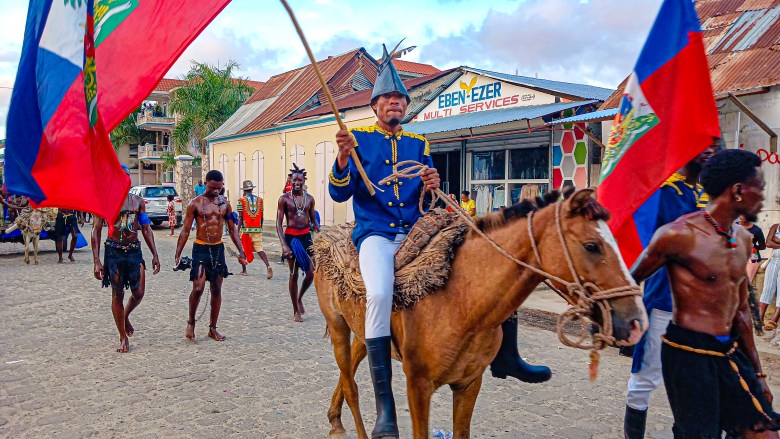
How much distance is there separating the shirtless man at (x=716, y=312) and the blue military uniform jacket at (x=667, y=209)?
24.6 inches

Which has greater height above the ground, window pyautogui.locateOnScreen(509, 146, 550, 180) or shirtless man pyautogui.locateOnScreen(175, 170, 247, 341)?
window pyautogui.locateOnScreen(509, 146, 550, 180)

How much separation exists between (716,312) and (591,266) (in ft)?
3.07

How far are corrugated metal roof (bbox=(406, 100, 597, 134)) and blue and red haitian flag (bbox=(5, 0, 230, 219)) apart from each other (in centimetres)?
938

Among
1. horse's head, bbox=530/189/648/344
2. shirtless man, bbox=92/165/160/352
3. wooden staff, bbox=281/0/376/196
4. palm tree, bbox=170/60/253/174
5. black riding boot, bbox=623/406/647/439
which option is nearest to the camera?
horse's head, bbox=530/189/648/344

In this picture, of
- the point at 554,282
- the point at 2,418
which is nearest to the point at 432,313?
the point at 554,282

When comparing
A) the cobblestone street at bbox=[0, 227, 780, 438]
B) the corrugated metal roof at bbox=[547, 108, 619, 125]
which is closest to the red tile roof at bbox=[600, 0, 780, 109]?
the corrugated metal roof at bbox=[547, 108, 619, 125]

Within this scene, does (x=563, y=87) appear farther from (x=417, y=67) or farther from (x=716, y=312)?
(x=417, y=67)

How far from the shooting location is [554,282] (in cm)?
299

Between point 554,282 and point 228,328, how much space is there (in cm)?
642

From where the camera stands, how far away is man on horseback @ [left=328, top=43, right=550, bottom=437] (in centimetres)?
366

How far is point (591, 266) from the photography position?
9.12ft

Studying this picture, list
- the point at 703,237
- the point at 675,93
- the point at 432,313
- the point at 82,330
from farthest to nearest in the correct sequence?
the point at 82,330 → the point at 675,93 → the point at 432,313 → the point at 703,237

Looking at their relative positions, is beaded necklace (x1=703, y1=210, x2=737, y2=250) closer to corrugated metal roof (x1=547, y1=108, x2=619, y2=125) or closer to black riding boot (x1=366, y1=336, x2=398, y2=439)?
black riding boot (x1=366, y1=336, x2=398, y2=439)

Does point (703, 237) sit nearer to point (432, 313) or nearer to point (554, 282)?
point (554, 282)
